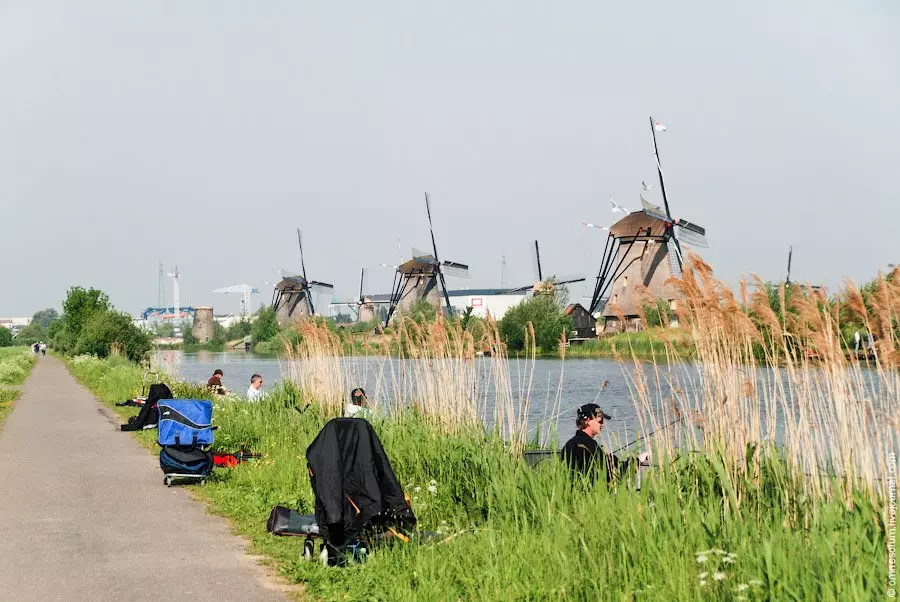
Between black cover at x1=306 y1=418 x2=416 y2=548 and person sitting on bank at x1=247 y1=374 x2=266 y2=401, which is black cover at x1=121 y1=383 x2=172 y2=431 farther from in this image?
black cover at x1=306 y1=418 x2=416 y2=548

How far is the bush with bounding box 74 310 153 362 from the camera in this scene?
43250 mm

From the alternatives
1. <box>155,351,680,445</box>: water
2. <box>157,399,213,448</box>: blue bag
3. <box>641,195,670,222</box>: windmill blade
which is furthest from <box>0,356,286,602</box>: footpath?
<box>641,195,670,222</box>: windmill blade

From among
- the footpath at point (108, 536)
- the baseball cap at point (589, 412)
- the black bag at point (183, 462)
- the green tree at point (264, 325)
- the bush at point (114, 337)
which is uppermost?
the green tree at point (264, 325)

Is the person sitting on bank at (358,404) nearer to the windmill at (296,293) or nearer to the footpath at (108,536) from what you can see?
the footpath at (108,536)

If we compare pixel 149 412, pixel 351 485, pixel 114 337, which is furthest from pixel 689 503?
pixel 114 337

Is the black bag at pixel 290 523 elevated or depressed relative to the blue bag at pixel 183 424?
depressed

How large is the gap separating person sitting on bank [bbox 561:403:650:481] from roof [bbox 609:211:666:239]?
56.5m

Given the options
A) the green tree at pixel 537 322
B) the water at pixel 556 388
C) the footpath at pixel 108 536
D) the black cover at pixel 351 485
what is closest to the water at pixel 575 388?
the water at pixel 556 388

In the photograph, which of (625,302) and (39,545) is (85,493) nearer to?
(39,545)

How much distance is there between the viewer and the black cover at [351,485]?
21.6 ft

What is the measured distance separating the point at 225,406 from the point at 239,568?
9188mm

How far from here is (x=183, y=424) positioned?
10266 mm

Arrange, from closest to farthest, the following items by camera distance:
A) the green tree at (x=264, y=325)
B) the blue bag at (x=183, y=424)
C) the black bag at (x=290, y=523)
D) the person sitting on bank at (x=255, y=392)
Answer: the black bag at (x=290, y=523), the blue bag at (x=183, y=424), the person sitting on bank at (x=255, y=392), the green tree at (x=264, y=325)

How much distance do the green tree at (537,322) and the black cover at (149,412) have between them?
41.9 meters
